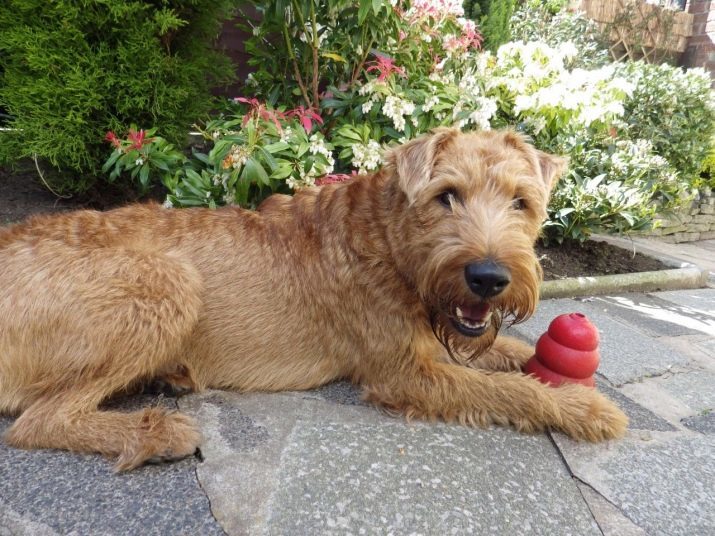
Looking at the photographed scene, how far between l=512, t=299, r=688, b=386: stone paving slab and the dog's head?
51.2 inches

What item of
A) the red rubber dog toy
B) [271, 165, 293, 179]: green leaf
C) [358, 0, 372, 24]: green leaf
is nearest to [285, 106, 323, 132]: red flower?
[271, 165, 293, 179]: green leaf

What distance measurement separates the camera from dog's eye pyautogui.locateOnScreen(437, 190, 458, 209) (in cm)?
238

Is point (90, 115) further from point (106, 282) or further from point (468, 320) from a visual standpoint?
point (468, 320)

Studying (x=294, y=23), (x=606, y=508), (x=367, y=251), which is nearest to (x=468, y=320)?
(x=367, y=251)

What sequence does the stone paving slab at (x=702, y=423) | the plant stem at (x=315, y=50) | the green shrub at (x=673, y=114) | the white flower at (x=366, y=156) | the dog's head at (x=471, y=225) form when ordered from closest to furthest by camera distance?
the dog's head at (x=471, y=225) → the stone paving slab at (x=702, y=423) → the plant stem at (x=315, y=50) → the white flower at (x=366, y=156) → the green shrub at (x=673, y=114)

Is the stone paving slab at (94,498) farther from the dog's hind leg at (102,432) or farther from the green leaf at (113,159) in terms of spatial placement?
the green leaf at (113,159)

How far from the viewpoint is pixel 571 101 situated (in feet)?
16.6

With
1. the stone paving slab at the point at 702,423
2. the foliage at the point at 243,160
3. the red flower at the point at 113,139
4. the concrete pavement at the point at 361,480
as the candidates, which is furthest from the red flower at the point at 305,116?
the stone paving slab at the point at 702,423

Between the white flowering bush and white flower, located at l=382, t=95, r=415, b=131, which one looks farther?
white flower, located at l=382, t=95, r=415, b=131

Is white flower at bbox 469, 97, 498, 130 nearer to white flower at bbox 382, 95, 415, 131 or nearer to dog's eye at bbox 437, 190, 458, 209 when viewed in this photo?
white flower at bbox 382, 95, 415, 131

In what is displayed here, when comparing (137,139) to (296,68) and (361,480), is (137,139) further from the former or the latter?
(361,480)

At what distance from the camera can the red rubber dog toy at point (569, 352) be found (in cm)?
252

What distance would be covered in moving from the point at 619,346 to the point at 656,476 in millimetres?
1665

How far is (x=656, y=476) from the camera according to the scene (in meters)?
2.15
